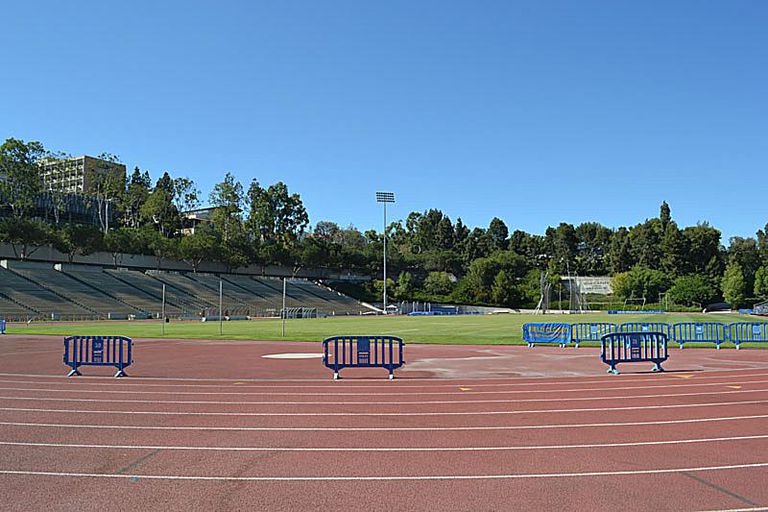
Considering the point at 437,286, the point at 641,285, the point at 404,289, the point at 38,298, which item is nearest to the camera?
the point at 38,298

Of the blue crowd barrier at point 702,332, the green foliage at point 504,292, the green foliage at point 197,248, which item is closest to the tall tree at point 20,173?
the green foliage at point 197,248

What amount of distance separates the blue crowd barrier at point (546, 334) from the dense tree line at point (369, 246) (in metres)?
67.8

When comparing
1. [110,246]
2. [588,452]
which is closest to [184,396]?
[588,452]

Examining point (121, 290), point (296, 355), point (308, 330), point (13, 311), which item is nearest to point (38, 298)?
point (13, 311)

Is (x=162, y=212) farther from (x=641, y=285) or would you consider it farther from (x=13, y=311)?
(x=641, y=285)

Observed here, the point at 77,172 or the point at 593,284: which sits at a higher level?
the point at 77,172

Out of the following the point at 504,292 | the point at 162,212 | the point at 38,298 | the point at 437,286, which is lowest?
the point at 38,298

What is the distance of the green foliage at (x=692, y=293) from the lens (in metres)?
107

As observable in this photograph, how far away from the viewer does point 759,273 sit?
105 metres

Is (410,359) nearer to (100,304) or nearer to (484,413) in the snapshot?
(484,413)

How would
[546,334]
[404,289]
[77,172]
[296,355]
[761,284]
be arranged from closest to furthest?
[296,355], [546,334], [77,172], [761,284], [404,289]

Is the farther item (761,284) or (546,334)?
(761,284)

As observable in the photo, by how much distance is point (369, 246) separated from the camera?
146 meters

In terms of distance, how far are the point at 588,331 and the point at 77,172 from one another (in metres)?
89.6
